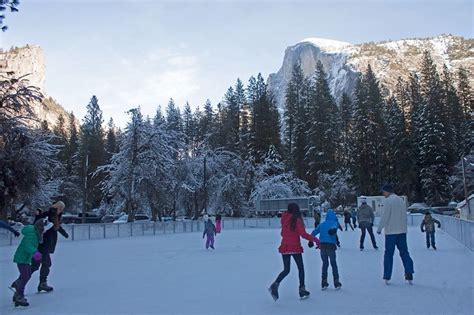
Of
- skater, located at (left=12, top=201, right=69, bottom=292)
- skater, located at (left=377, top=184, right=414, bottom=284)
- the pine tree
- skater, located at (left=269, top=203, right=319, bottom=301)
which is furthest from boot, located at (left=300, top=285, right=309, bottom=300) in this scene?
the pine tree

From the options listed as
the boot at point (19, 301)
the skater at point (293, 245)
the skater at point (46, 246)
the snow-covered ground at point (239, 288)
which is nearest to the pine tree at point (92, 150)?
the snow-covered ground at point (239, 288)

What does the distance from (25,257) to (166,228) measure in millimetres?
26728

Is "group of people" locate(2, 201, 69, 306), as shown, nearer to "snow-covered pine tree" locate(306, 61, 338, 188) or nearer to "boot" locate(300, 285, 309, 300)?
"boot" locate(300, 285, 309, 300)

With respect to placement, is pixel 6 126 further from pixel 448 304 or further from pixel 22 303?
pixel 448 304

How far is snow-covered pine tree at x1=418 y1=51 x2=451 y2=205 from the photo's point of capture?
54.3 m

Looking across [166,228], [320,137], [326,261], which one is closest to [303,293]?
[326,261]

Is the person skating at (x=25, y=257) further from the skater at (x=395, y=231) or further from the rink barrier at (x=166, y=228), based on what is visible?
the rink barrier at (x=166, y=228)

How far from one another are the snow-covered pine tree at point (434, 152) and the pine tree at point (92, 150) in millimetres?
42508

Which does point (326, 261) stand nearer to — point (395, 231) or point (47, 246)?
point (395, 231)

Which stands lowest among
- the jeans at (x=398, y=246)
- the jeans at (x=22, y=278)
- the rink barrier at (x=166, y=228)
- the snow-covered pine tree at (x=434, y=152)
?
the rink barrier at (x=166, y=228)

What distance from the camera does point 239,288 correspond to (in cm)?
841

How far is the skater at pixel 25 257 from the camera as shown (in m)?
7.11

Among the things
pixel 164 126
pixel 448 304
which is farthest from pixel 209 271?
pixel 164 126

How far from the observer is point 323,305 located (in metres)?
6.60
